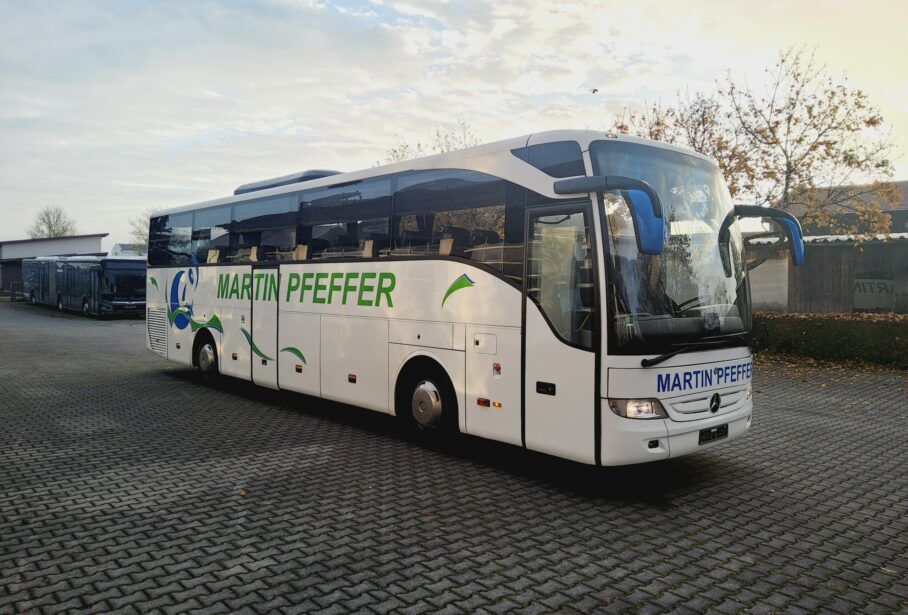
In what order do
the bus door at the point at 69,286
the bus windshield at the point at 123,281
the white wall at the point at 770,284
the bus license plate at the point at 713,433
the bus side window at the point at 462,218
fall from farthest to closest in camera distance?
the bus door at the point at 69,286
the bus windshield at the point at 123,281
the white wall at the point at 770,284
the bus side window at the point at 462,218
the bus license plate at the point at 713,433

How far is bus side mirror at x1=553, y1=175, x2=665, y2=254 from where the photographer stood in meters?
5.24

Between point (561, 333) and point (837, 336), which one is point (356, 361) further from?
point (837, 336)

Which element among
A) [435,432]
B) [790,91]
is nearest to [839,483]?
[435,432]

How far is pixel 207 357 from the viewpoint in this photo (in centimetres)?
1263

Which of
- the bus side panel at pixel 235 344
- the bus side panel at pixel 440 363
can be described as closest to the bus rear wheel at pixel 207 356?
the bus side panel at pixel 235 344

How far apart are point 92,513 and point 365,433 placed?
3.76m

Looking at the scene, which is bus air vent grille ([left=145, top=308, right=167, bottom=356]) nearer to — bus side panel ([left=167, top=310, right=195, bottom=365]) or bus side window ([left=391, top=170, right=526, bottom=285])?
bus side panel ([left=167, top=310, right=195, bottom=365])

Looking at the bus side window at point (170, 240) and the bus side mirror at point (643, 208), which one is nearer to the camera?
the bus side mirror at point (643, 208)

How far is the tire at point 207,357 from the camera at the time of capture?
40.9ft

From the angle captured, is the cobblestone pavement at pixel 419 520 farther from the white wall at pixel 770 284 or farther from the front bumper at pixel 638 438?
the white wall at pixel 770 284

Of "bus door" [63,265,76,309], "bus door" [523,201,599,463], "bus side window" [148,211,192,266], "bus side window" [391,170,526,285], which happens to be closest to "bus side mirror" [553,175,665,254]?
"bus door" [523,201,599,463]

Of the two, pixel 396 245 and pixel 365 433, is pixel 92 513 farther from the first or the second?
pixel 396 245

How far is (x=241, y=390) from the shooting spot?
1249 centimetres

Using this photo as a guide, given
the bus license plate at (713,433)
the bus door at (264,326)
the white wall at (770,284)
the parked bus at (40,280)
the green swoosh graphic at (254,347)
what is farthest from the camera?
the parked bus at (40,280)
